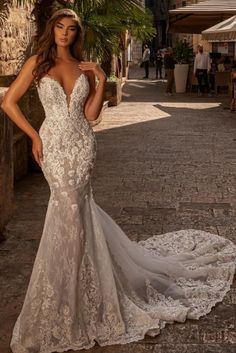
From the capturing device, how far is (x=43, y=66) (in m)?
3.49

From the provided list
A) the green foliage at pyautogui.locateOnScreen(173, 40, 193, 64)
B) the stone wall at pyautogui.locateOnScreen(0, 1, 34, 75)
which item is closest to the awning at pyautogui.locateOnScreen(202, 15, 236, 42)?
the stone wall at pyautogui.locateOnScreen(0, 1, 34, 75)

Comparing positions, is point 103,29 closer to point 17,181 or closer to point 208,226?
point 17,181

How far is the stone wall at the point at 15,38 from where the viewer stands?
34.0ft

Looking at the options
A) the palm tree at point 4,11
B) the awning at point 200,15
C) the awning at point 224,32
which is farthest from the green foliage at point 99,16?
the awning at point 200,15

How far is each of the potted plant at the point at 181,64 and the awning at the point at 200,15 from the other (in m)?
1.54

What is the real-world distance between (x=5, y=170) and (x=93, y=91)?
2253 millimetres

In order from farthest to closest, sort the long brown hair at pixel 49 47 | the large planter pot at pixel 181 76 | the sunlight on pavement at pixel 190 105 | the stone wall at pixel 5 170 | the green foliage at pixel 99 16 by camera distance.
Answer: the large planter pot at pixel 181 76, the sunlight on pavement at pixel 190 105, the green foliage at pixel 99 16, the stone wall at pixel 5 170, the long brown hair at pixel 49 47

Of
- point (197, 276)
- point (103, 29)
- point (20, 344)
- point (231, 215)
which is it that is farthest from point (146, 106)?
point (20, 344)

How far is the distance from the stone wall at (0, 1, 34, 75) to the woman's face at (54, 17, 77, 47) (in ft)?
22.3

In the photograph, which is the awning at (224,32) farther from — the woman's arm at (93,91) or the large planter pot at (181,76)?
the woman's arm at (93,91)

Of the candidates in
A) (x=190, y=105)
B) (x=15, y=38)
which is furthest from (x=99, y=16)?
(x=190, y=105)

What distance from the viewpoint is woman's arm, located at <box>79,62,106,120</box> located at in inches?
141

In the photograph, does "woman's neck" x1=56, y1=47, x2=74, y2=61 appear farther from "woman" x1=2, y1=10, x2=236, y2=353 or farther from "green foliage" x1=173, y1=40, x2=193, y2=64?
"green foliage" x1=173, y1=40, x2=193, y2=64

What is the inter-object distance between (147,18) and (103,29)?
2.63 m
